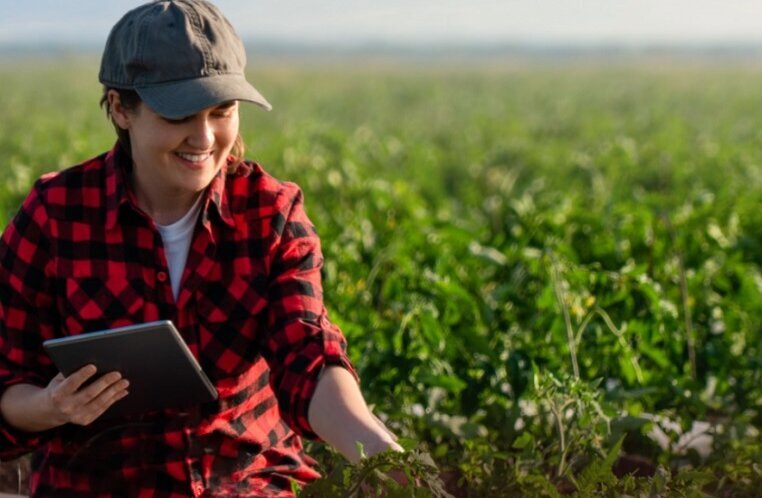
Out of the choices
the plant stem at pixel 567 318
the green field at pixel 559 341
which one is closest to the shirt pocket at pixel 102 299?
the green field at pixel 559 341

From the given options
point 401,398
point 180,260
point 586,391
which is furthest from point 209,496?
point 401,398

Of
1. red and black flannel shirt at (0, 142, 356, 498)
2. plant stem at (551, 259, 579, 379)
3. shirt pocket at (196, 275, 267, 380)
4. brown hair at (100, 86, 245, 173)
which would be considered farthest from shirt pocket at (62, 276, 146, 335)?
plant stem at (551, 259, 579, 379)

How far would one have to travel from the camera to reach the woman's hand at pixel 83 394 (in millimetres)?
2104

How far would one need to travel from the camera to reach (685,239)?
4.37 meters

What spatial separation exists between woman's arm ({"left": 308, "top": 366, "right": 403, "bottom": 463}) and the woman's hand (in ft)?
1.01

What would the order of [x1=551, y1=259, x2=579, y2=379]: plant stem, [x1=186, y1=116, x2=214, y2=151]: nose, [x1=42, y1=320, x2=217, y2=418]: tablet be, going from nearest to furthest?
[x1=42, y1=320, x2=217, y2=418]: tablet → [x1=186, y1=116, x2=214, y2=151]: nose → [x1=551, y1=259, x2=579, y2=379]: plant stem

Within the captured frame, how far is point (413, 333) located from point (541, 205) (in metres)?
1.46

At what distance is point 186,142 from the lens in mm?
2201

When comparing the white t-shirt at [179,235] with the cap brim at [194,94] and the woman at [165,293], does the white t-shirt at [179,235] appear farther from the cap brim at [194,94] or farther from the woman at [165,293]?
the cap brim at [194,94]

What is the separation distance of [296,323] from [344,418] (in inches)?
8.3

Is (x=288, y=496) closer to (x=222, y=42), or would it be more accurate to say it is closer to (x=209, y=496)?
(x=209, y=496)

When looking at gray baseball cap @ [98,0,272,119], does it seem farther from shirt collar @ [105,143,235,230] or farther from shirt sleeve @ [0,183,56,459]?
shirt sleeve @ [0,183,56,459]

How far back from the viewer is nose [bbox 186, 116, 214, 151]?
2176mm

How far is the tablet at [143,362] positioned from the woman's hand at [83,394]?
0.01 meters
